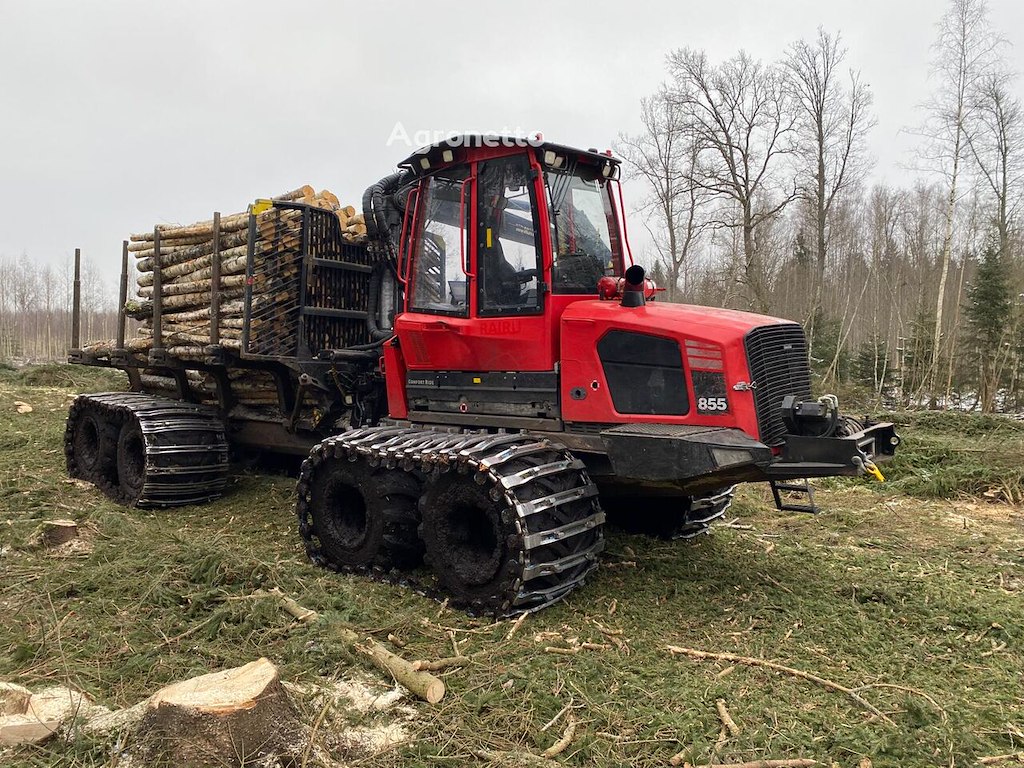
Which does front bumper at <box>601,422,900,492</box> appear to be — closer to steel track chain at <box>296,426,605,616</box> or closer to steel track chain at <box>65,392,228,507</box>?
steel track chain at <box>296,426,605,616</box>

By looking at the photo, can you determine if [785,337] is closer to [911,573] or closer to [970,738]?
[911,573]

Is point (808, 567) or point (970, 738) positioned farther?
point (808, 567)

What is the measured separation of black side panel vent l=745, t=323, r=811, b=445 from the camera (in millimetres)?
4828

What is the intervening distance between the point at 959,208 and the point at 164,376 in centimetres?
3060

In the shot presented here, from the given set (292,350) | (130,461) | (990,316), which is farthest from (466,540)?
(990,316)

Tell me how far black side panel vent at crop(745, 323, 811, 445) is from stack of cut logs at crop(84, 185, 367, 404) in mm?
4460

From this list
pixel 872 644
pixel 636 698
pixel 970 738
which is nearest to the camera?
pixel 970 738

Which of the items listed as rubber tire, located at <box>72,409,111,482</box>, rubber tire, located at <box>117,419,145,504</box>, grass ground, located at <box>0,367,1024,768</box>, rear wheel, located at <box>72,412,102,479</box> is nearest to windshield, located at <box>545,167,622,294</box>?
grass ground, located at <box>0,367,1024,768</box>

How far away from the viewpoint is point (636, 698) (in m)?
3.74

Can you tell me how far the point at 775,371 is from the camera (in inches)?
199

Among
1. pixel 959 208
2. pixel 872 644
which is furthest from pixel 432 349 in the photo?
pixel 959 208

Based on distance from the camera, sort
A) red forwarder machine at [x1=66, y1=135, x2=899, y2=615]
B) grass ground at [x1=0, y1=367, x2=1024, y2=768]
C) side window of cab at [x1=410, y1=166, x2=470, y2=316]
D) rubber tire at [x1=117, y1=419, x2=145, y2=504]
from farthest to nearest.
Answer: rubber tire at [x1=117, y1=419, x2=145, y2=504] → side window of cab at [x1=410, y1=166, x2=470, y2=316] → red forwarder machine at [x1=66, y1=135, x2=899, y2=615] → grass ground at [x1=0, y1=367, x2=1024, y2=768]

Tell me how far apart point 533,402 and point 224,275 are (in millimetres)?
3921

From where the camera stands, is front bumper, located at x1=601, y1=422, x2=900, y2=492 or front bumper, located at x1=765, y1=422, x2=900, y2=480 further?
front bumper, located at x1=765, y1=422, x2=900, y2=480
